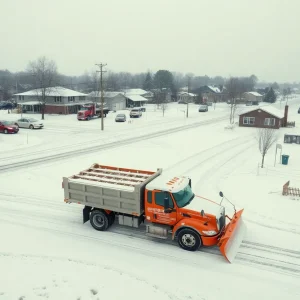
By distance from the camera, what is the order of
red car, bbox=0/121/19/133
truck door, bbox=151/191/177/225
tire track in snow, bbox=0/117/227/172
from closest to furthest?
truck door, bbox=151/191/177/225 < tire track in snow, bbox=0/117/227/172 < red car, bbox=0/121/19/133

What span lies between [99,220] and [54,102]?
54147mm

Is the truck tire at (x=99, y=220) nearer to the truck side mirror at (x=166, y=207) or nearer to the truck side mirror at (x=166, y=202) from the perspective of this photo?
the truck side mirror at (x=166, y=207)

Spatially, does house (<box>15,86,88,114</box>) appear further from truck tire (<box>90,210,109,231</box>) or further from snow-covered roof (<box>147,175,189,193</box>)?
snow-covered roof (<box>147,175,189,193</box>)

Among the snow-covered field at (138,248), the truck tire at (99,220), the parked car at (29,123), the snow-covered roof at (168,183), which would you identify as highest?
the snow-covered roof at (168,183)

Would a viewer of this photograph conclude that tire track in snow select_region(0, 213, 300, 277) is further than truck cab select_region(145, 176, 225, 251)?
No

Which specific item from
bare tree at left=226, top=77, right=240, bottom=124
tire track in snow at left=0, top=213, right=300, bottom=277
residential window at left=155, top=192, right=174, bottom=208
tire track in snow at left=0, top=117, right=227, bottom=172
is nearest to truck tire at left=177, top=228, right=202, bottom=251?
tire track in snow at left=0, top=213, right=300, bottom=277

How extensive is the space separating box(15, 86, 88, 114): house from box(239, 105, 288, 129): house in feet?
112

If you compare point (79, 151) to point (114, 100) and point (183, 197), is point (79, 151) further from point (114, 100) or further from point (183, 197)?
point (114, 100)

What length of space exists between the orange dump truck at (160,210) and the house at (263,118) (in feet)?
127

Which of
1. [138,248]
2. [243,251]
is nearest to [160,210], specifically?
[138,248]

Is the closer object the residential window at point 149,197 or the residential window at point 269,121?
the residential window at point 149,197

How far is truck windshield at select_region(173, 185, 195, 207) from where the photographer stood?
37.9 feet

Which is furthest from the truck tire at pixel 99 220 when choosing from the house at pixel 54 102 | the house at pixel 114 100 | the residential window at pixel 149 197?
the house at pixel 114 100

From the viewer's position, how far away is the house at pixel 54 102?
205 ft
